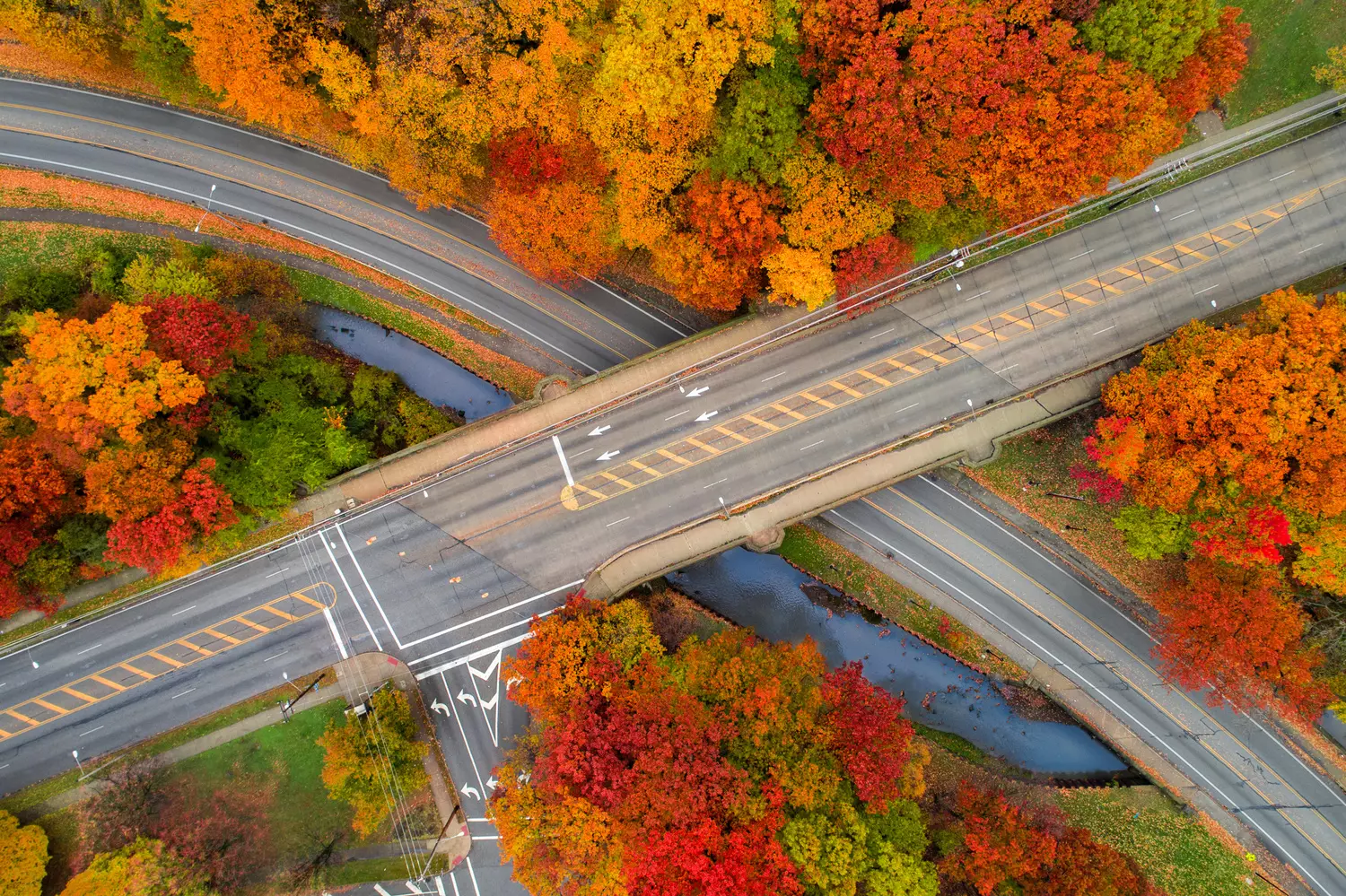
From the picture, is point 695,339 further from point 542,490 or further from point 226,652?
point 226,652

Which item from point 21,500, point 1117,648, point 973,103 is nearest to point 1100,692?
point 1117,648

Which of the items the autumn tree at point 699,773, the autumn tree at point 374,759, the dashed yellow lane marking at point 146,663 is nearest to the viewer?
the autumn tree at point 699,773

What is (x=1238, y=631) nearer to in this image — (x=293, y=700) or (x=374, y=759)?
(x=374, y=759)

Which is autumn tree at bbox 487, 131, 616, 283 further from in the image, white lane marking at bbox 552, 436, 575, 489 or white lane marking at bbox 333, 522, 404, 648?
white lane marking at bbox 333, 522, 404, 648

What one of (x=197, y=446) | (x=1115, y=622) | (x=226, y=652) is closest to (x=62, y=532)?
(x=197, y=446)

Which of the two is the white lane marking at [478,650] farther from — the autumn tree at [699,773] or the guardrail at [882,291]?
the guardrail at [882,291]

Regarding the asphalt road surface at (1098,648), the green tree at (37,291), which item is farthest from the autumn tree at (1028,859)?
the green tree at (37,291)

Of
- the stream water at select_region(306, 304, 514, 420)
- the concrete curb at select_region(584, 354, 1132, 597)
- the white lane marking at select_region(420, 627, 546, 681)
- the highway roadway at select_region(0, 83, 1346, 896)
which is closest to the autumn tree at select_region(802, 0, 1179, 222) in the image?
the highway roadway at select_region(0, 83, 1346, 896)
